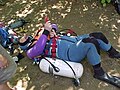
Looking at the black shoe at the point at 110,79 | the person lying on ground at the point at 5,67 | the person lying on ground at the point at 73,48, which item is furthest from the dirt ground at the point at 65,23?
the person lying on ground at the point at 5,67

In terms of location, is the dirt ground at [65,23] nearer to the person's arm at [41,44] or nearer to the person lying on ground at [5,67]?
the person's arm at [41,44]

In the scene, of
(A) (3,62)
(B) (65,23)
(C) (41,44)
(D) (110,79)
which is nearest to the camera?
(A) (3,62)

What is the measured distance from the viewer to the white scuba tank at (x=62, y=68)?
3.28 metres

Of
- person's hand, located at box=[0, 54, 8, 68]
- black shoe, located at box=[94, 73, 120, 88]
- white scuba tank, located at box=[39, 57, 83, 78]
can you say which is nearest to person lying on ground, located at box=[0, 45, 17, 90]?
person's hand, located at box=[0, 54, 8, 68]

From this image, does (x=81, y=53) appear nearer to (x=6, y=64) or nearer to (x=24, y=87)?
(x=24, y=87)

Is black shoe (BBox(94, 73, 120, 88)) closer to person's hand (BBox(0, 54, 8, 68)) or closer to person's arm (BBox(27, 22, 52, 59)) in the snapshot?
person's arm (BBox(27, 22, 52, 59))

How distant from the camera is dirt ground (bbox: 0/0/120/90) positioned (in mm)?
3354

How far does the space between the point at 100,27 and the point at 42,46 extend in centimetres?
115

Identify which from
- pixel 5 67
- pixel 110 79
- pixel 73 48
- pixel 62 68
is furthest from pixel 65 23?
pixel 5 67

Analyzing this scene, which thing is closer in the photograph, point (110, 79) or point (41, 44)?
point (110, 79)

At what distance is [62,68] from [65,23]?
1237 mm

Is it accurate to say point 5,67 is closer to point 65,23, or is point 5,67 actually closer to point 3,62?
point 3,62

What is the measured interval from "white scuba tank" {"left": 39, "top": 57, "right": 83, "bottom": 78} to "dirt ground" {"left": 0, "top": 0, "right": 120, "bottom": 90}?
0.09 m

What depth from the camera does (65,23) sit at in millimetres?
4367
